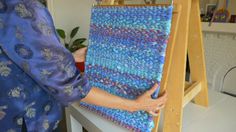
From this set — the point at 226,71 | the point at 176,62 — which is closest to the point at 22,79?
the point at 176,62

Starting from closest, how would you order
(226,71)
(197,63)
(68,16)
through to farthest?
1. (197,63)
2. (226,71)
3. (68,16)

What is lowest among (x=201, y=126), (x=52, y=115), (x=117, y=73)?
(x=201, y=126)

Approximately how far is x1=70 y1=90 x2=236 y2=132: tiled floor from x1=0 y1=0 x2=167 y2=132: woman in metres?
0.26

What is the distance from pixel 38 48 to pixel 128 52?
1.11 feet

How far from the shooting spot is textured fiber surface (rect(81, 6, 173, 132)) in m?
0.63

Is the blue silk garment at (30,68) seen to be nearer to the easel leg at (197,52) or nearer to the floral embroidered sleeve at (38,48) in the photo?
the floral embroidered sleeve at (38,48)

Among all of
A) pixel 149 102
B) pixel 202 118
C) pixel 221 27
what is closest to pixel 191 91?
pixel 202 118

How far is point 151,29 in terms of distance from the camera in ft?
2.08

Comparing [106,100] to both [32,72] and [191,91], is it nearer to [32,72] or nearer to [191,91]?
[32,72]

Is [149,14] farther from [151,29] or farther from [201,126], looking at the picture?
[201,126]

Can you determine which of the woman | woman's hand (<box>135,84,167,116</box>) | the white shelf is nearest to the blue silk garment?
the woman

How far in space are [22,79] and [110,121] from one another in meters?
0.43

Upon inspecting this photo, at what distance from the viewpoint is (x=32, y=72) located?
48 centimetres

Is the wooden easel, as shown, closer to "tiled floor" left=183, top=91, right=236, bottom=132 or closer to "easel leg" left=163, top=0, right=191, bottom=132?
"easel leg" left=163, top=0, right=191, bottom=132
